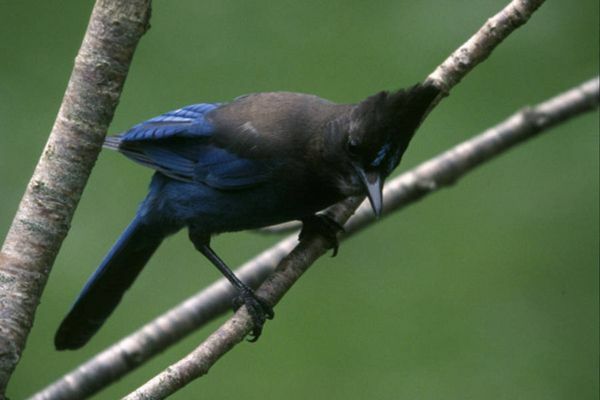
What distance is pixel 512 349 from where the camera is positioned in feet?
18.3

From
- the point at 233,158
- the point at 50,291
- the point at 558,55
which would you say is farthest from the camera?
the point at 558,55

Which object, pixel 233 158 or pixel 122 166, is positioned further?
pixel 122 166

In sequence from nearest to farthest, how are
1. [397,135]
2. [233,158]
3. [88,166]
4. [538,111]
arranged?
[88,166]
[397,135]
[233,158]
[538,111]

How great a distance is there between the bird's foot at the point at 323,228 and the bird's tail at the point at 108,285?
77cm

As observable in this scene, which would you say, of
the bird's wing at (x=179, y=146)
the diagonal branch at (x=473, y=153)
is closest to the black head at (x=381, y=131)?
the diagonal branch at (x=473, y=153)

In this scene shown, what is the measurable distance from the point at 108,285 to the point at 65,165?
174 cm

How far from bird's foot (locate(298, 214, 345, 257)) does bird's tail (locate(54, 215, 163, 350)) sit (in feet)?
2.53

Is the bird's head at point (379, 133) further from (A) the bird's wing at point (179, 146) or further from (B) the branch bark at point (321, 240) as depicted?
(A) the bird's wing at point (179, 146)

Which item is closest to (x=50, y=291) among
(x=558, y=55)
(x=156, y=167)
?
(x=156, y=167)

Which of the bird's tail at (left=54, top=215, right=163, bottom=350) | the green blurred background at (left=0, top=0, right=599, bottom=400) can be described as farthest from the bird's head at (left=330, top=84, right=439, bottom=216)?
the green blurred background at (left=0, top=0, right=599, bottom=400)

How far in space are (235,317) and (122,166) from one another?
231cm

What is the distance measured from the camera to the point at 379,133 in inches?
157

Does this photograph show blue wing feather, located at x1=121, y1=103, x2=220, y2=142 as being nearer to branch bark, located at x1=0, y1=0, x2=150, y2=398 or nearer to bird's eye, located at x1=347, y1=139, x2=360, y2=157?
bird's eye, located at x1=347, y1=139, x2=360, y2=157

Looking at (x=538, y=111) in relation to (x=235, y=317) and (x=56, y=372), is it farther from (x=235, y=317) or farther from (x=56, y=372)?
(x=56, y=372)
